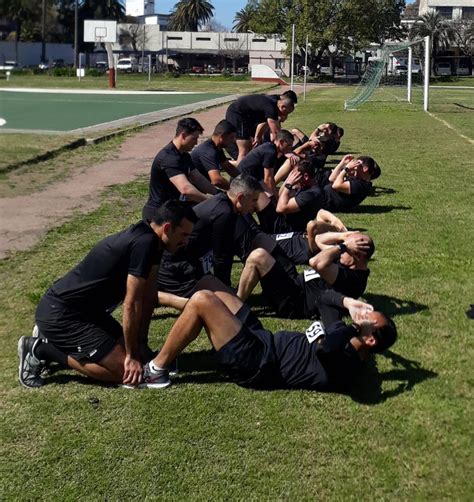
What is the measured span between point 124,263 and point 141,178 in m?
9.31

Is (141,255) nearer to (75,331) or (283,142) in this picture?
(75,331)

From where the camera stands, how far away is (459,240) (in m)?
8.94

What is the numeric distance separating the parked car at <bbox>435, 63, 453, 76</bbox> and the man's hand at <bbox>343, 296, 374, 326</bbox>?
83.3 meters

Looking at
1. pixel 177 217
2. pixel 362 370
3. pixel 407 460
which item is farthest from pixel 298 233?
pixel 407 460

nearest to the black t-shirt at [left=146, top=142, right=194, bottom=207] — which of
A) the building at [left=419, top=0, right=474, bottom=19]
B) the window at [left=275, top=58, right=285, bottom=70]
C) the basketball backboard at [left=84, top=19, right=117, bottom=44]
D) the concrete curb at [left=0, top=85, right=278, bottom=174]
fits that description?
the concrete curb at [left=0, top=85, right=278, bottom=174]

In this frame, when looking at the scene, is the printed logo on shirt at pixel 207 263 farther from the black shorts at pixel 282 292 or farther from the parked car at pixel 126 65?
the parked car at pixel 126 65

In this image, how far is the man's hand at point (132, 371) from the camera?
4.81 meters

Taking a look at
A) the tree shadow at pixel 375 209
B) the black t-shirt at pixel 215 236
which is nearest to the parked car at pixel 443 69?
the tree shadow at pixel 375 209

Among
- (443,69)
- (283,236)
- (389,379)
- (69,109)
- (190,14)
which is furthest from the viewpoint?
(190,14)

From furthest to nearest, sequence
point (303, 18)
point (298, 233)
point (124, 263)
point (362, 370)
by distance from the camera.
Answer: point (303, 18) → point (298, 233) → point (362, 370) → point (124, 263)

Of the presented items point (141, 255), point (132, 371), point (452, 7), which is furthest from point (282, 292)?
Answer: point (452, 7)

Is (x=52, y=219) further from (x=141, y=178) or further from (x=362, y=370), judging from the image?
(x=362, y=370)

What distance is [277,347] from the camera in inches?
191

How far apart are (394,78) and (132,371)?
45604mm
